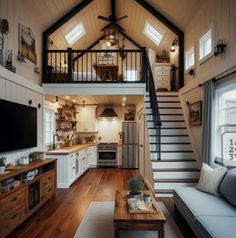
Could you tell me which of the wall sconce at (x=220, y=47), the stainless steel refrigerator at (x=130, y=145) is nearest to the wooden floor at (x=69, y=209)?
the stainless steel refrigerator at (x=130, y=145)

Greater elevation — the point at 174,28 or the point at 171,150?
the point at 174,28

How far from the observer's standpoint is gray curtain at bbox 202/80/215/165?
402cm

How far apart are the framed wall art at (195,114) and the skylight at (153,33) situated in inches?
146

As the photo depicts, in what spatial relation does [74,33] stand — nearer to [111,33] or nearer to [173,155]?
[111,33]

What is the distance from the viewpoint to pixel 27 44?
189 inches

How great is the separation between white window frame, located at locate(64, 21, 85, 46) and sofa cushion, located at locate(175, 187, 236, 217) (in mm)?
6497

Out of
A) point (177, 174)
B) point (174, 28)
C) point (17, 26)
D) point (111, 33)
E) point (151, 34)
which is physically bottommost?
point (177, 174)

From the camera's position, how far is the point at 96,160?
28.0 ft

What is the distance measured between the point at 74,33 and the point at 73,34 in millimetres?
63

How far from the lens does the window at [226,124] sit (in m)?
3.79

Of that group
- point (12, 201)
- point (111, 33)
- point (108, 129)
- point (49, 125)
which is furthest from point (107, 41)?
point (12, 201)

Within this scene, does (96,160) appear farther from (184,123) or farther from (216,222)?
(216,222)

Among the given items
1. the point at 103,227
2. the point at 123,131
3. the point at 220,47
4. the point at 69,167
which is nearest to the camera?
the point at 103,227

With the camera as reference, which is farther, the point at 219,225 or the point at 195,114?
the point at 195,114
